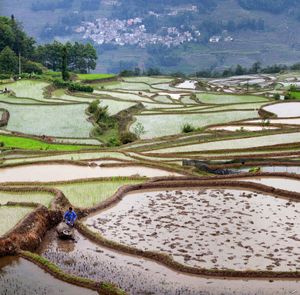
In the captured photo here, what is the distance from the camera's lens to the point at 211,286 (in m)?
8.98

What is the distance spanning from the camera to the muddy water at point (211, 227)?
990cm

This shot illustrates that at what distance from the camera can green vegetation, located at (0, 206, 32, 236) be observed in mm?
11234

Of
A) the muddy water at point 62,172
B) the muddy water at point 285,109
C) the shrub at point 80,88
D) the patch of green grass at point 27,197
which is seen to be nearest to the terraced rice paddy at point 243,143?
the muddy water at point 62,172

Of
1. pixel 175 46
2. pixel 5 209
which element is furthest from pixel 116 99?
pixel 175 46

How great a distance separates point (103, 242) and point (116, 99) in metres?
26.6

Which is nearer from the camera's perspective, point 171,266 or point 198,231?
point 171,266

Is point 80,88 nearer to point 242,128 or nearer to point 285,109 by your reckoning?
point 285,109

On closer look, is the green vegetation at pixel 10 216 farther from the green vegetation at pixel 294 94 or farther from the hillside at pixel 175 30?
the hillside at pixel 175 30

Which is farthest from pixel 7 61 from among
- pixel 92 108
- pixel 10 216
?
pixel 10 216

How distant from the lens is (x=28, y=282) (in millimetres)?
8977

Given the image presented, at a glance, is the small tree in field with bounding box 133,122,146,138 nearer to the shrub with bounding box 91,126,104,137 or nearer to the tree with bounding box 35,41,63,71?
the shrub with bounding box 91,126,104,137

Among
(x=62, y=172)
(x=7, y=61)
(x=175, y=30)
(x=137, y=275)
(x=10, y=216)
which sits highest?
(x=175, y=30)

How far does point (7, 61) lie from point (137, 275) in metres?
46.0

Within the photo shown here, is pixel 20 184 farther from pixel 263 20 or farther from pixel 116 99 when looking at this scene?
pixel 263 20
